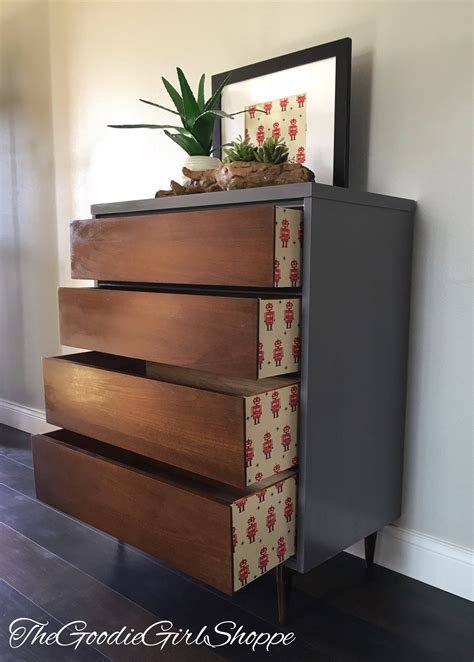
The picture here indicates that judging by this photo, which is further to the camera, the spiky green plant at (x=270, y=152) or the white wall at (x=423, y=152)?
the white wall at (x=423, y=152)

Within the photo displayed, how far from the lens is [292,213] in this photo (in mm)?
1096

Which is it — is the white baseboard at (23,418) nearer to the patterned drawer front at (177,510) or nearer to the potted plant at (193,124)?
the patterned drawer front at (177,510)

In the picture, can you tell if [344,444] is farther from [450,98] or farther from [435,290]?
[450,98]

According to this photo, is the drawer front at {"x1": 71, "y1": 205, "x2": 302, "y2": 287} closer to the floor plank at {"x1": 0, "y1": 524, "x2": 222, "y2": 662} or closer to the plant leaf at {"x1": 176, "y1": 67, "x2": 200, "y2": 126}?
the plant leaf at {"x1": 176, "y1": 67, "x2": 200, "y2": 126}

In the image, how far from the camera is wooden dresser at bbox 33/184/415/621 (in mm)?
1111

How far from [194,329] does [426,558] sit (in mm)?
824

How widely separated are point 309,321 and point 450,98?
0.64 meters

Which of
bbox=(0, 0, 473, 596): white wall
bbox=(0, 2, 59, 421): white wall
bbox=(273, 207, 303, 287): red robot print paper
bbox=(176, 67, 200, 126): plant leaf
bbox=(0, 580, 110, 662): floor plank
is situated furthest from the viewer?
bbox=(0, 2, 59, 421): white wall

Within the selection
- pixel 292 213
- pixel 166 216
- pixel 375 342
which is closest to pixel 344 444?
pixel 375 342

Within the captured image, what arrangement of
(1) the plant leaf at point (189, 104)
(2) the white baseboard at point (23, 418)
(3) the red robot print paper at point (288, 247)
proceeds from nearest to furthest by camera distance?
(3) the red robot print paper at point (288, 247) → (1) the plant leaf at point (189, 104) → (2) the white baseboard at point (23, 418)

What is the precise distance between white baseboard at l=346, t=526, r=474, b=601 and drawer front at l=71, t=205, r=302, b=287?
77 centimetres

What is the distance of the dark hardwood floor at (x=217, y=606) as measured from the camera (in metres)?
1.20

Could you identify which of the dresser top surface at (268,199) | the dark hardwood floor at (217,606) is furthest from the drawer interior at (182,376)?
the dark hardwood floor at (217,606)

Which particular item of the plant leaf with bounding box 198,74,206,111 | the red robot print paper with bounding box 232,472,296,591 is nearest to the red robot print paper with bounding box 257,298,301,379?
the red robot print paper with bounding box 232,472,296,591
